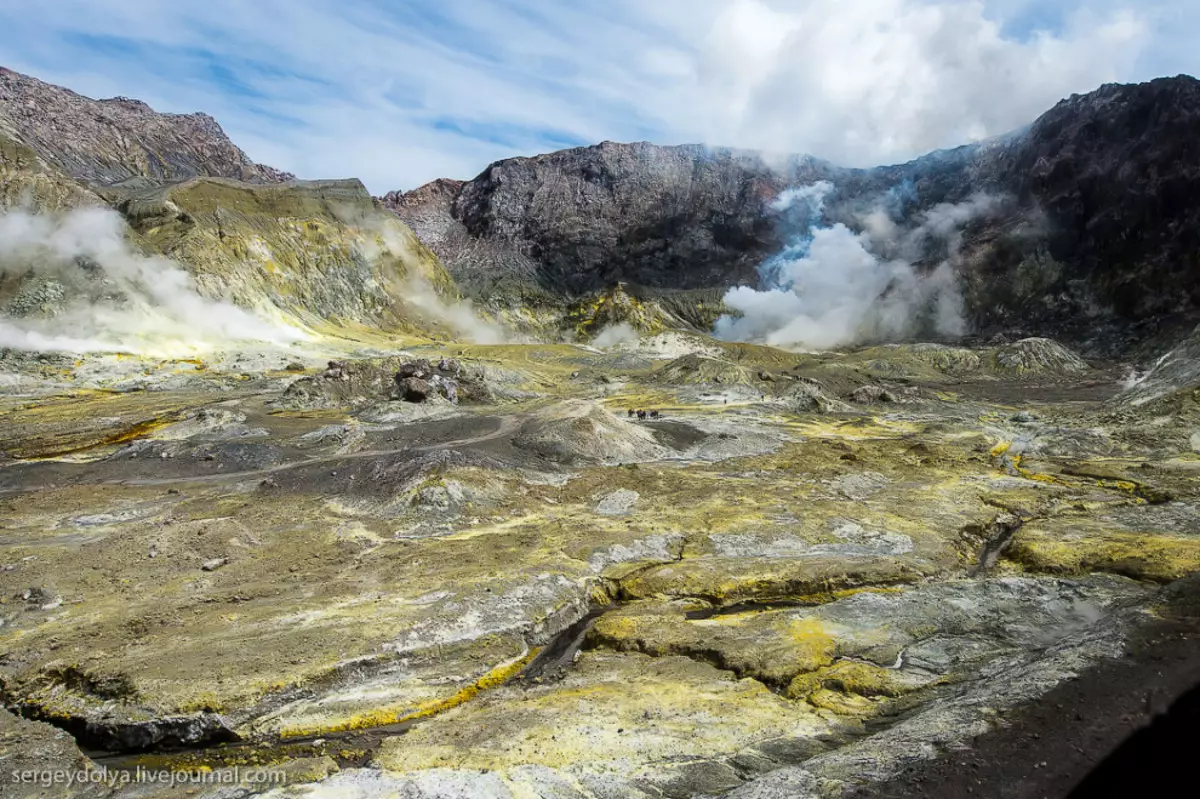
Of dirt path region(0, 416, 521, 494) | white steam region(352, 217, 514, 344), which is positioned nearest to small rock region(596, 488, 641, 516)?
dirt path region(0, 416, 521, 494)

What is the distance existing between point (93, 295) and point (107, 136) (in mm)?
92247

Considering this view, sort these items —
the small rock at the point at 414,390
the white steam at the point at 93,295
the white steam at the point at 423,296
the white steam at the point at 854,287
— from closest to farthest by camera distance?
the small rock at the point at 414,390, the white steam at the point at 93,295, the white steam at the point at 854,287, the white steam at the point at 423,296

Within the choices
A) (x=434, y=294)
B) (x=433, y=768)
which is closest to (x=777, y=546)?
(x=433, y=768)

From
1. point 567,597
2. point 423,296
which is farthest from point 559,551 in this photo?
point 423,296

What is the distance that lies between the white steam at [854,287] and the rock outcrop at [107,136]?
118354mm

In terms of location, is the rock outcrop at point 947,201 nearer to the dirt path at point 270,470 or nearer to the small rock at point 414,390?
the small rock at point 414,390

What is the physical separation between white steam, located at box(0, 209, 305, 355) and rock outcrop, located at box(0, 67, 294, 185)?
46288 mm

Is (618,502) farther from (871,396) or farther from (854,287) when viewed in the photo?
(854,287)

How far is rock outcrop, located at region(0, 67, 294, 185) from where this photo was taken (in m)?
136

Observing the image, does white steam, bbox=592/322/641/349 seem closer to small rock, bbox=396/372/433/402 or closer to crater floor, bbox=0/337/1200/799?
small rock, bbox=396/372/433/402

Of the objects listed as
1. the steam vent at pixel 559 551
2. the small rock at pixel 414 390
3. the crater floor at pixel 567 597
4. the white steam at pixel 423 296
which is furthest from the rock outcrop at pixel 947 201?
the small rock at pixel 414 390

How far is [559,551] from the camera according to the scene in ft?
87.2

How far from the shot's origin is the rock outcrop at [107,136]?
13638 centimetres

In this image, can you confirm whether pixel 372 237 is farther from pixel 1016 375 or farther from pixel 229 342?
pixel 1016 375
